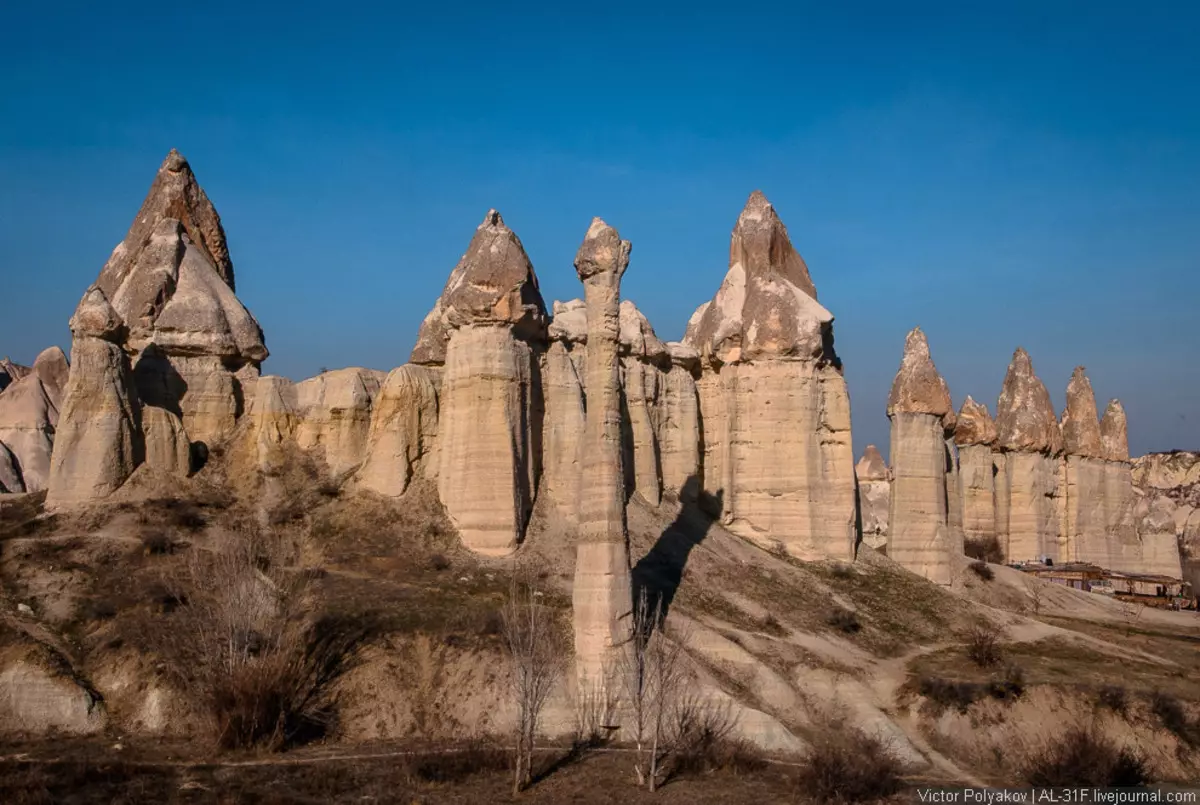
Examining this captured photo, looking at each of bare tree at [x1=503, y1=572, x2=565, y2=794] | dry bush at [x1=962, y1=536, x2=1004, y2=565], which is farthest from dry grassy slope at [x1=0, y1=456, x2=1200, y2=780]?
dry bush at [x1=962, y1=536, x2=1004, y2=565]

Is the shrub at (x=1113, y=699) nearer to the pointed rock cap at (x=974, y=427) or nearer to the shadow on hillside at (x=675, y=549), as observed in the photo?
the shadow on hillside at (x=675, y=549)

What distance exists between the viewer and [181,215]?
4119cm

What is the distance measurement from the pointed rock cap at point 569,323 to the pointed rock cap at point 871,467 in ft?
113

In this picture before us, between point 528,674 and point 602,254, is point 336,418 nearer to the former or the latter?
point 602,254

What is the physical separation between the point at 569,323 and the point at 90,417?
1387cm

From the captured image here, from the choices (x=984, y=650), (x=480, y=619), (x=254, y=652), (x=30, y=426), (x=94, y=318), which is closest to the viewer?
(x=254, y=652)

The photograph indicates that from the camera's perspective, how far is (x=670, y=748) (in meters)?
23.1

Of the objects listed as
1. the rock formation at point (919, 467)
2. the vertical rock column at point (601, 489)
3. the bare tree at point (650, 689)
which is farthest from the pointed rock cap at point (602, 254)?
the rock formation at point (919, 467)

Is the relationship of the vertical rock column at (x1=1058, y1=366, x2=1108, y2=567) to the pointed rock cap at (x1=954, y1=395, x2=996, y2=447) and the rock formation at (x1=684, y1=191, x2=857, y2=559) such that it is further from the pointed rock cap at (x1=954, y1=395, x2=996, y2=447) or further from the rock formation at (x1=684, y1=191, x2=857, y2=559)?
the rock formation at (x1=684, y1=191, x2=857, y2=559)

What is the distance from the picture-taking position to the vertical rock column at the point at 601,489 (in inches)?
1000

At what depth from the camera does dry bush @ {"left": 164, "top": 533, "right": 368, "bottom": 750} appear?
73.8 ft

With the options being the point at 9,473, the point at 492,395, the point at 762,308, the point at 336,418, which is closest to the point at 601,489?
the point at 492,395

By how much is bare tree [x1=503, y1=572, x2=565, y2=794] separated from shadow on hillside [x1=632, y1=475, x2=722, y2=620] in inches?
126

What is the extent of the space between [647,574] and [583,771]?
399 inches
